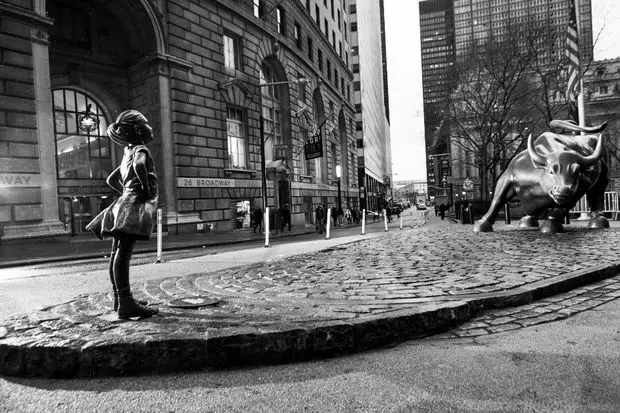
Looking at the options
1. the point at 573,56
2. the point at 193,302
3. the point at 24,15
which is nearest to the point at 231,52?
the point at 24,15

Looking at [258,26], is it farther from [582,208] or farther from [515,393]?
[515,393]

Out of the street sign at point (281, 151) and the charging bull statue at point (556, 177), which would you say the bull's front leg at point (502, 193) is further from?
the street sign at point (281, 151)

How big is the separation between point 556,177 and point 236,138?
65.8ft

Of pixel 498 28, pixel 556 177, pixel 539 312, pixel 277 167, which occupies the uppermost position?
pixel 498 28

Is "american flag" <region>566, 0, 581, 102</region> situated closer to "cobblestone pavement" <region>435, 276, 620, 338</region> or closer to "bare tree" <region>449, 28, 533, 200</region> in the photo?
"bare tree" <region>449, 28, 533, 200</region>

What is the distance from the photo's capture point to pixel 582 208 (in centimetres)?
1742

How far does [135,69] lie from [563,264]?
843 inches

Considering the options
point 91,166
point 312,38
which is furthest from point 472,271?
point 312,38

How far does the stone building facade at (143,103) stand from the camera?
15.6 metres

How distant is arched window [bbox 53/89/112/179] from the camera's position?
1977cm

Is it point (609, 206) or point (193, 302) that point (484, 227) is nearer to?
point (193, 302)

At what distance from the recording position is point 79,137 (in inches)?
805

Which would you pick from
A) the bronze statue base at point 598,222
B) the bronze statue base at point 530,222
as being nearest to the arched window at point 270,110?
the bronze statue base at point 530,222

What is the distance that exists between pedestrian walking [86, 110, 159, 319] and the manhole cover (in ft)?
0.96
